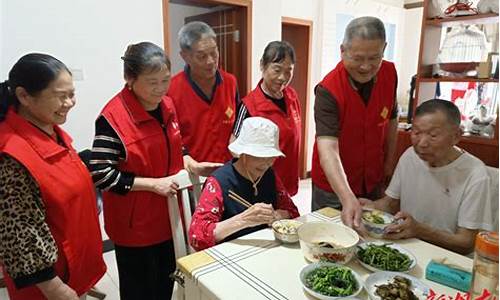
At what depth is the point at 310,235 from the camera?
3.86ft

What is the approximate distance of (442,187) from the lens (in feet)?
4.52

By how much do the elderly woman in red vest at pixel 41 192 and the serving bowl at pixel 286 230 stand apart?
2.10 ft

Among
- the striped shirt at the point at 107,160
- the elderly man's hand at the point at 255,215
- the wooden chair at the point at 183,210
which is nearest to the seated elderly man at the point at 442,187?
the elderly man's hand at the point at 255,215

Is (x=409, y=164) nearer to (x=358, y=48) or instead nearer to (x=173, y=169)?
(x=358, y=48)

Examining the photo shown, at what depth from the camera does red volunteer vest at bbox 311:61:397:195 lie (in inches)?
62.2

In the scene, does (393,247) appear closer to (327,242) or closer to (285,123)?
(327,242)

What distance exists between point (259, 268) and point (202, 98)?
1081 millimetres

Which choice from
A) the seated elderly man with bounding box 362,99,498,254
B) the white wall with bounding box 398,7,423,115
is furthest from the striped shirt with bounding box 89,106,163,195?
the white wall with bounding box 398,7,423,115

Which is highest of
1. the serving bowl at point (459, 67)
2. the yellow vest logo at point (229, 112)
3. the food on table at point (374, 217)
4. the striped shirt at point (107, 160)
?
the serving bowl at point (459, 67)

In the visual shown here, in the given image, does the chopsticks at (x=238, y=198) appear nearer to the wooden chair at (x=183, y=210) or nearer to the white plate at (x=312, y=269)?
the wooden chair at (x=183, y=210)

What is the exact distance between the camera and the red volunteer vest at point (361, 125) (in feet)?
5.18

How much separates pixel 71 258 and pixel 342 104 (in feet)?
4.01

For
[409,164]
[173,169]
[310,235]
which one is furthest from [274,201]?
[409,164]

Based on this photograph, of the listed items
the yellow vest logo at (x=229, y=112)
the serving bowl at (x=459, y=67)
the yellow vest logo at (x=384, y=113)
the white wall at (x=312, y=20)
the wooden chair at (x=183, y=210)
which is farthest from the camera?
the white wall at (x=312, y=20)
